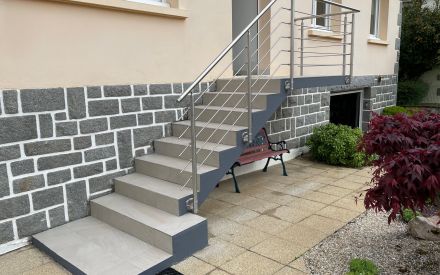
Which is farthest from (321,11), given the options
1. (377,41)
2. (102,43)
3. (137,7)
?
(102,43)

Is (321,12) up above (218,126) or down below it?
above

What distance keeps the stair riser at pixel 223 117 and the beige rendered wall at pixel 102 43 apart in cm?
49

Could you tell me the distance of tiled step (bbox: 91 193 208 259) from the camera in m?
2.92

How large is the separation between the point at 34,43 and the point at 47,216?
5.00 feet

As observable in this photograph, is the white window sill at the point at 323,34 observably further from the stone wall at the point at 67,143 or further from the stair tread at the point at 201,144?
the stair tread at the point at 201,144

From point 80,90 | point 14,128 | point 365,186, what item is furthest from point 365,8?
point 14,128

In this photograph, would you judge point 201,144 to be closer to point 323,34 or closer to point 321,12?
point 323,34


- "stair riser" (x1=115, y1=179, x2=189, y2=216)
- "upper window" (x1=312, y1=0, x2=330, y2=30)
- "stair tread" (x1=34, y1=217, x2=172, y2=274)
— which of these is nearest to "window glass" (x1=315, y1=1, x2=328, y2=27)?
"upper window" (x1=312, y1=0, x2=330, y2=30)

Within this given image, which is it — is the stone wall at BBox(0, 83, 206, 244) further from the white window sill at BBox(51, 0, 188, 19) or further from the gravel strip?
the gravel strip

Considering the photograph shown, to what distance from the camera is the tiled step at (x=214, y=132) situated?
12.3ft

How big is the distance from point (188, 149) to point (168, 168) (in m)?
0.34

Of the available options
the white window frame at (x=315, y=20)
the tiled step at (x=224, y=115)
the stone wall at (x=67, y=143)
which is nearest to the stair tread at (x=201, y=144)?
the stone wall at (x=67, y=143)

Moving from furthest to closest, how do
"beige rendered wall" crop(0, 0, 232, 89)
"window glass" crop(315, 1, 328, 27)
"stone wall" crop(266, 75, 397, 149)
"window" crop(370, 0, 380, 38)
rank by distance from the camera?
1. "window" crop(370, 0, 380, 38)
2. "window glass" crop(315, 1, 328, 27)
3. "stone wall" crop(266, 75, 397, 149)
4. "beige rendered wall" crop(0, 0, 232, 89)

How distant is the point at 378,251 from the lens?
3092 millimetres
